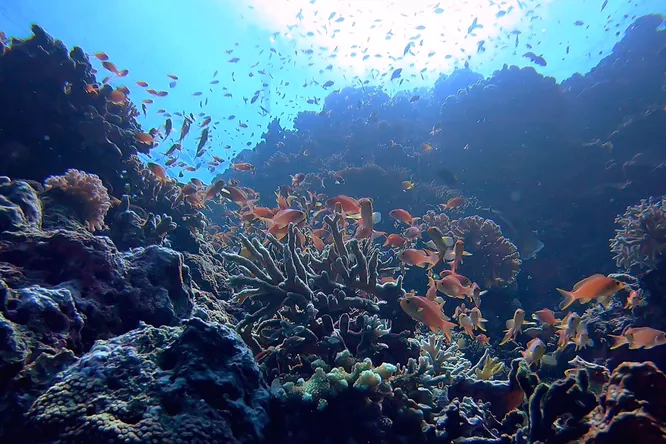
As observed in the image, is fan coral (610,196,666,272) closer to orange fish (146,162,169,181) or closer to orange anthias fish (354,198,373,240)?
orange anthias fish (354,198,373,240)

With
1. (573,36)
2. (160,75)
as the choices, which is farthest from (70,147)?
(160,75)

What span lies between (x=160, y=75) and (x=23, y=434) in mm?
79776

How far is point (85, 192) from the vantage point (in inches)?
196

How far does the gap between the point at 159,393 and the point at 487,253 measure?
7.90m

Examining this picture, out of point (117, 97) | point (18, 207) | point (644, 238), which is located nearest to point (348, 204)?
point (18, 207)

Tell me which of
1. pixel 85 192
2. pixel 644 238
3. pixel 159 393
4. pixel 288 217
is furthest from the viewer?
pixel 644 238

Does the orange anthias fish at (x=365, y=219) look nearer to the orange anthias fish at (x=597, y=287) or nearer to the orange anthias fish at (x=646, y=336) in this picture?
the orange anthias fish at (x=597, y=287)

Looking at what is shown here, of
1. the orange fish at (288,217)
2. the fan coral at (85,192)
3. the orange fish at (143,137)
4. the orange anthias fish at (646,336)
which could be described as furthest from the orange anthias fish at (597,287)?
the orange fish at (143,137)

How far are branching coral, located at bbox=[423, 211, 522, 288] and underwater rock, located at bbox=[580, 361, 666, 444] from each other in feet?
21.2

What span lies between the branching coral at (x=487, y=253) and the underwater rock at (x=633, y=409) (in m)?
6.45

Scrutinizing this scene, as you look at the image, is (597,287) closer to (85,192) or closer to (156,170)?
(85,192)

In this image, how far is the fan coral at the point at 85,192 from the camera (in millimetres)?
4867

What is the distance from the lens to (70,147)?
6.49 m

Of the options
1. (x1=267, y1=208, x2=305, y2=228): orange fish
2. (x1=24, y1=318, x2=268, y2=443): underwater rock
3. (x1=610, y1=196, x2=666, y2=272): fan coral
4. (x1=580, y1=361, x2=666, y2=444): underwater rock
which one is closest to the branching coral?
(x1=610, y1=196, x2=666, y2=272): fan coral
